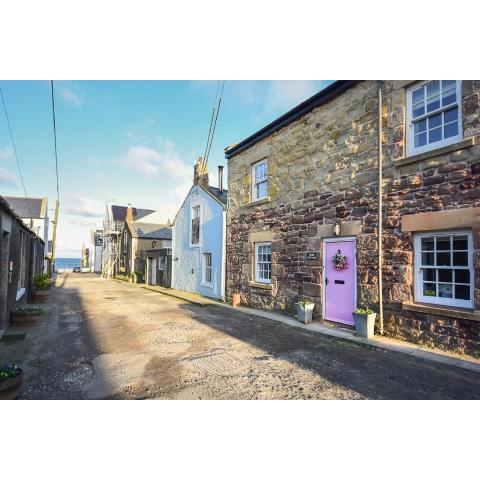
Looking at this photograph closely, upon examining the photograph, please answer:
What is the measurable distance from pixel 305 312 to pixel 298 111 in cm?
628

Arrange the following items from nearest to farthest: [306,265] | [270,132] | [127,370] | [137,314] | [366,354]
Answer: [127,370]
[366,354]
[306,265]
[137,314]
[270,132]

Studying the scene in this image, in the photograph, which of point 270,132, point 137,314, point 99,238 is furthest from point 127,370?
point 99,238

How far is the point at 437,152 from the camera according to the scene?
5.86 m

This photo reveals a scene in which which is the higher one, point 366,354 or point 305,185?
point 305,185

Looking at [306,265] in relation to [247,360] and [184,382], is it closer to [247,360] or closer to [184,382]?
[247,360]

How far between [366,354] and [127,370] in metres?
4.42

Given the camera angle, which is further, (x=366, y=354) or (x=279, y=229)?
(x=279, y=229)

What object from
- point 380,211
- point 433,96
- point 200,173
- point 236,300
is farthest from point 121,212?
point 433,96

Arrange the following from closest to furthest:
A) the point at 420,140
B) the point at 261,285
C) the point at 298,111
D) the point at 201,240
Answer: the point at 420,140 < the point at 298,111 < the point at 261,285 < the point at 201,240

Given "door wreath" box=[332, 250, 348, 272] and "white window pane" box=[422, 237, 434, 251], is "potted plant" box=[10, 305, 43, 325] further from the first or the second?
"white window pane" box=[422, 237, 434, 251]

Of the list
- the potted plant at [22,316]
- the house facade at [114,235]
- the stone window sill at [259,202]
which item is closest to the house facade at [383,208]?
the stone window sill at [259,202]

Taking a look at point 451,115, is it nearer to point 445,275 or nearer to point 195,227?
point 445,275

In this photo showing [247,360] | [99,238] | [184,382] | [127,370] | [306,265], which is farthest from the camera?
[99,238]

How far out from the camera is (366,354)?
571 cm
